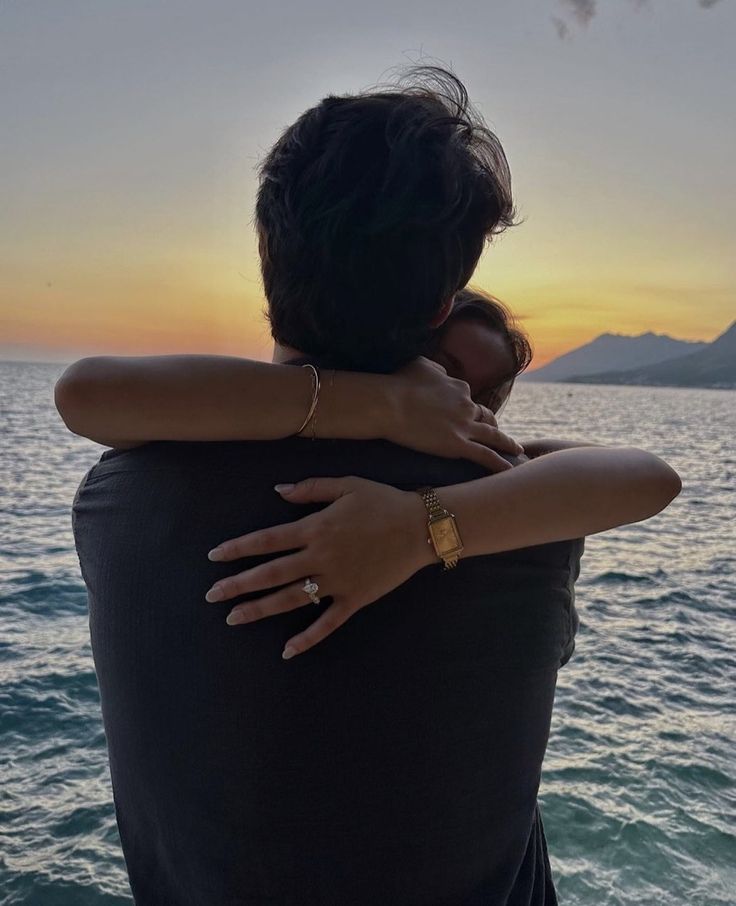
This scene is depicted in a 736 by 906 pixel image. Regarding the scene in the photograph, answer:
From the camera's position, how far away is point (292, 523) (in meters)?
1.04

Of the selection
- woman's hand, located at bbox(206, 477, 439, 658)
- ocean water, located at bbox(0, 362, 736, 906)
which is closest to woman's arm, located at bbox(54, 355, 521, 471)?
woman's hand, located at bbox(206, 477, 439, 658)

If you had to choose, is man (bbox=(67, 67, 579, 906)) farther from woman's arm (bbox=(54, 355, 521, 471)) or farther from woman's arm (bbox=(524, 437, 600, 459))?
woman's arm (bbox=(524, 437, 600, 459))

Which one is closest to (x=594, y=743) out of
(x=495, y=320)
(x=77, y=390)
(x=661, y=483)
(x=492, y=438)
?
(x=495, y=320)

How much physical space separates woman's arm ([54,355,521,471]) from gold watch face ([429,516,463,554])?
15cm

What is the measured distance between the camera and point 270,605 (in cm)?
100

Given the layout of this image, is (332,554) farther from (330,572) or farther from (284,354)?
(284,354)

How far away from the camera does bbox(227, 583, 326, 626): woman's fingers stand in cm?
100

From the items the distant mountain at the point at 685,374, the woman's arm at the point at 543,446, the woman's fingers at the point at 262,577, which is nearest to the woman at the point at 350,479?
the woman's fingers at the point at 262,577

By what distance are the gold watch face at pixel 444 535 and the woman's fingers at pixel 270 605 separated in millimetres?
182

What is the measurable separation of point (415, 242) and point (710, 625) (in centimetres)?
764

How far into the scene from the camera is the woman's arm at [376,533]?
1009 millimetres

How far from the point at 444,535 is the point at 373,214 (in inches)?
16.7

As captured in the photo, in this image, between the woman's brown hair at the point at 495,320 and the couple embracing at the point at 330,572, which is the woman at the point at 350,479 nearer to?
the couple embracing at the point at 330,572

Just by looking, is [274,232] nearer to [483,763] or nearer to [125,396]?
[125,396]
